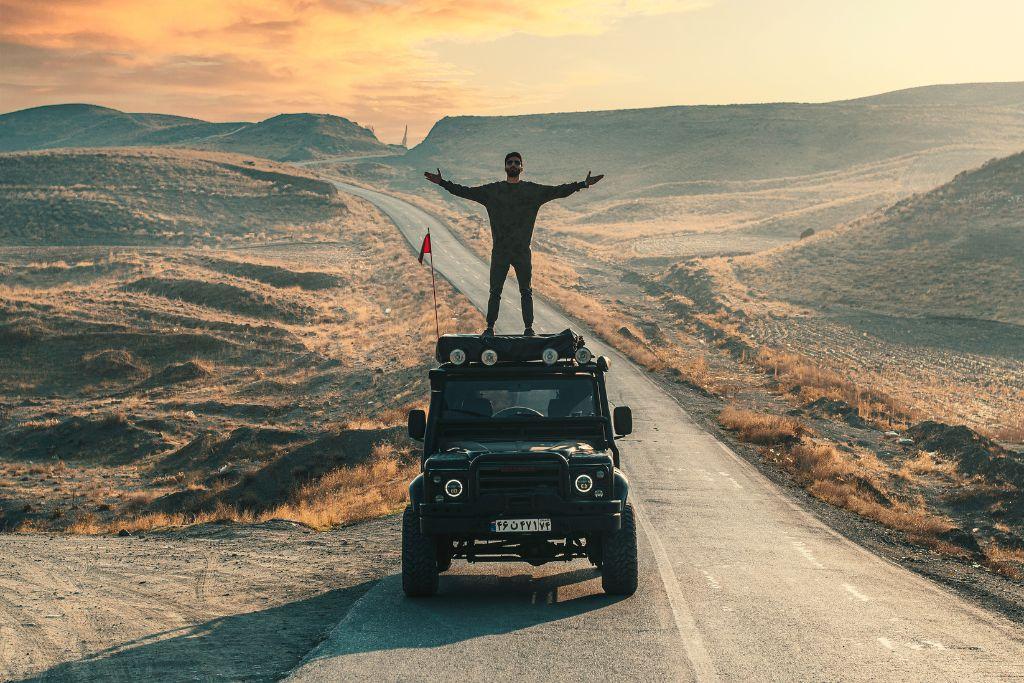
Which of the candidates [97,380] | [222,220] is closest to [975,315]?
[97,380]

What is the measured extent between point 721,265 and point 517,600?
69421 millimetres

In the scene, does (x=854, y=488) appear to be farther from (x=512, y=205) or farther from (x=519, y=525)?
(x=519, y=525)

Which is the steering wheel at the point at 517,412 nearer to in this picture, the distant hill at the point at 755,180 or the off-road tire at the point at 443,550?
the off-road tire at the point at 443,550

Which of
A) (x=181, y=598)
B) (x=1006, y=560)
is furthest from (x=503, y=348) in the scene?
(x=1006, y=560)

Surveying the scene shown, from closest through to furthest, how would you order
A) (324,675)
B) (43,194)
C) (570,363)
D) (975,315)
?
(324,675) → (570,363) → (975,315) → (43,194)

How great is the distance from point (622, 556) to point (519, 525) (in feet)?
4.20

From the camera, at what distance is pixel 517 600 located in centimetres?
1080

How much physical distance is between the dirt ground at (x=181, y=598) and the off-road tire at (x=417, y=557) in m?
0.97

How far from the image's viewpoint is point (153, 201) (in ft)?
315

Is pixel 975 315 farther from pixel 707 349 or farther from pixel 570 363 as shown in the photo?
pixel 570 363

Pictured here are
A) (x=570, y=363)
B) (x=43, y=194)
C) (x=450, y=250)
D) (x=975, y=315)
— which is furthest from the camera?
(x=43, y=194)

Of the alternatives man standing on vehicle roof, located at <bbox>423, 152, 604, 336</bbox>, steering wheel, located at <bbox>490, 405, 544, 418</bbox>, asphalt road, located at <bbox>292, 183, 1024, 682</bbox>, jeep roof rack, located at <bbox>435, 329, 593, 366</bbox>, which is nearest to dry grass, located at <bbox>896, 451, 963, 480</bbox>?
asphalt road, located at <bbox>292, 183, 1024, 682</bbox>

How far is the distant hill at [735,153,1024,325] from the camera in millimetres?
57812

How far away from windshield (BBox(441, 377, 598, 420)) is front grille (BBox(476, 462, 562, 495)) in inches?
52.2
